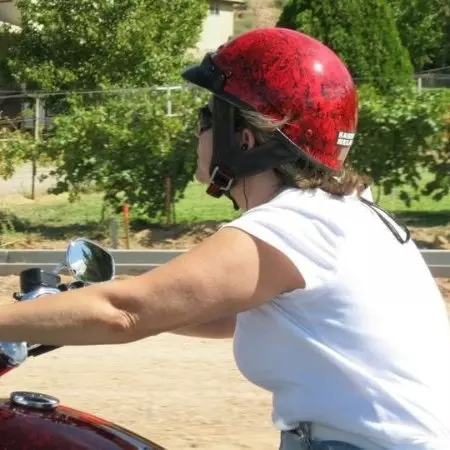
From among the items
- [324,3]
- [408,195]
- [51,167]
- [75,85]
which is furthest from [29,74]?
[408,195]

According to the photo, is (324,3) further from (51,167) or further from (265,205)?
(265,205)

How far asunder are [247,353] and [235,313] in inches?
5.0

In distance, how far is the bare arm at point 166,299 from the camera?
196 cm

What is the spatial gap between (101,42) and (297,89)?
24.1m

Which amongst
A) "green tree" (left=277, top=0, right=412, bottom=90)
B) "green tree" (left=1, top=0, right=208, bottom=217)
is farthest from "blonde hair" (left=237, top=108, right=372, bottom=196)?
"green tree" (left=277, top=0, right=412, bottom=90)

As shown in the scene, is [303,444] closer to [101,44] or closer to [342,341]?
[342,341]

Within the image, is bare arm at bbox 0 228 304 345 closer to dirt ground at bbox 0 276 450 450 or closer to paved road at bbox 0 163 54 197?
dirt ground at bbox 0 276 450 450

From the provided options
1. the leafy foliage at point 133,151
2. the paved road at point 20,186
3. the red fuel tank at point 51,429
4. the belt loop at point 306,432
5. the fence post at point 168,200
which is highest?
the belt loop at point 306,432

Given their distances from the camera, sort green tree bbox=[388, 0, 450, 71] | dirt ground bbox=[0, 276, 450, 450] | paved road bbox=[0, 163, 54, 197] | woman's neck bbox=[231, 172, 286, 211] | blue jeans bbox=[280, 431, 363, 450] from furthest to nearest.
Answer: green tree bbox=[388, 0, 450, 71], paved road bbox=[0, 163, 54, 197], dirt ground bbox=[0, 276, 450, 450], woman's neck bbox=[231, 172, 286, 211], blue jeans bbox=[280, 431, 363, 450]

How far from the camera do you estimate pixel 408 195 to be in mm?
11875

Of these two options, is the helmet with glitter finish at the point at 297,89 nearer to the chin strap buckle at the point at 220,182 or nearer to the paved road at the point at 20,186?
the chin strap buckle at the point at 220,182

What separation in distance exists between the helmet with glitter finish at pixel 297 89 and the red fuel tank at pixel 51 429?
28.0 inches

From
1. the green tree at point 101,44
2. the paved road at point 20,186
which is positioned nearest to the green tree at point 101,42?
the green tree at point 101,44

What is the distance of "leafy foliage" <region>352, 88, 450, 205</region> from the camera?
1153 centimetres
